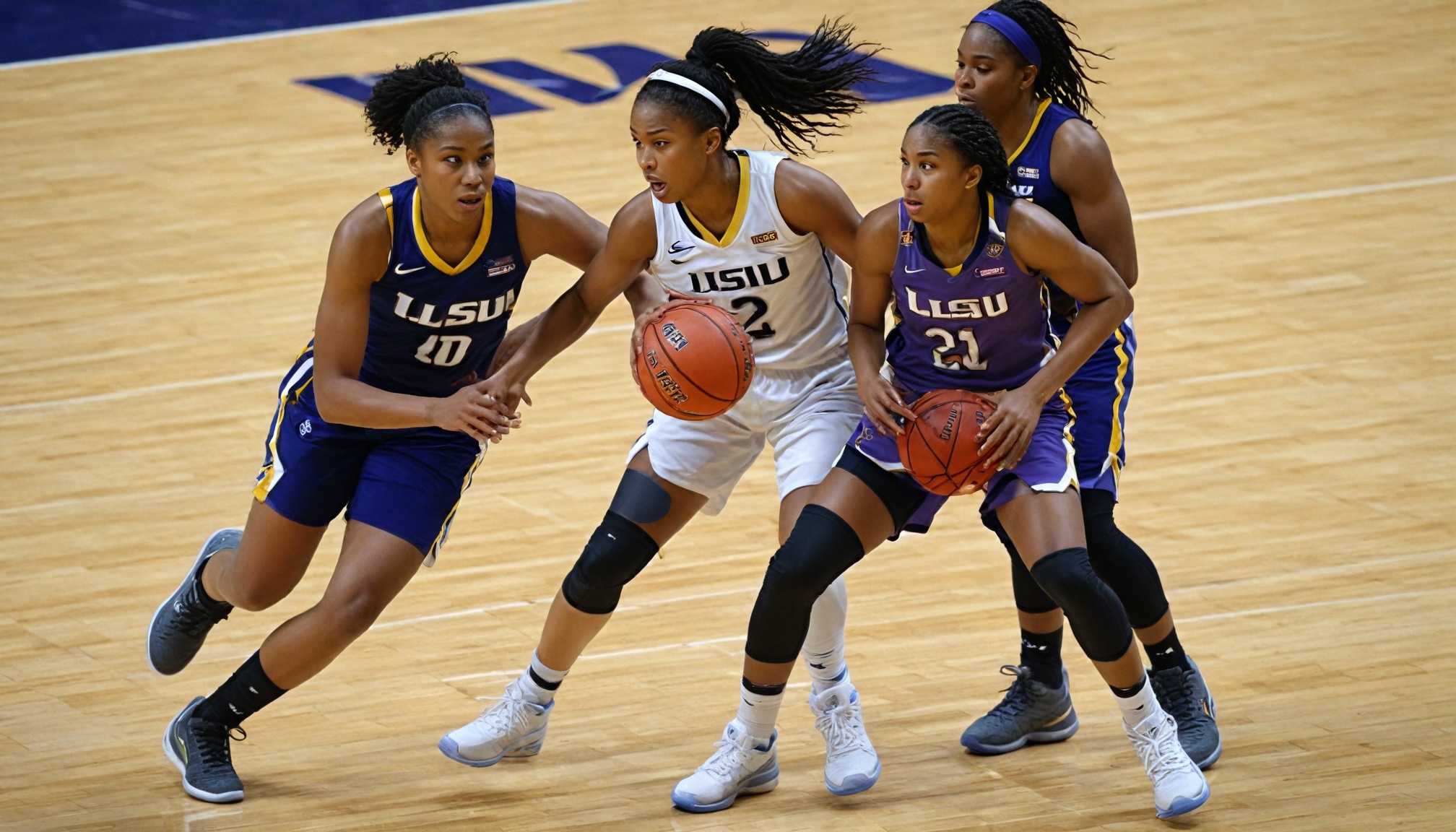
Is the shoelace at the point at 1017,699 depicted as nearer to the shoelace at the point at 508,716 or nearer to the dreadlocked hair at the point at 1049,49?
the shoelace at the point at 508,716

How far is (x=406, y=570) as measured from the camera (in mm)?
4180

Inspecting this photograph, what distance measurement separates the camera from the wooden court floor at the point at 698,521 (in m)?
4.24

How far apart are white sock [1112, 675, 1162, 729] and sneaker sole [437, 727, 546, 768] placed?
1.44 metres

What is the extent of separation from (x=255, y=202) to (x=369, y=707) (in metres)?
5.35

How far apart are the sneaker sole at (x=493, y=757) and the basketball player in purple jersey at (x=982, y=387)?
67cm

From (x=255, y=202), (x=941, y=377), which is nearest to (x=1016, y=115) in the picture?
(x=941, y=377)

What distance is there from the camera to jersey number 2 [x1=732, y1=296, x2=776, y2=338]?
4.21 m

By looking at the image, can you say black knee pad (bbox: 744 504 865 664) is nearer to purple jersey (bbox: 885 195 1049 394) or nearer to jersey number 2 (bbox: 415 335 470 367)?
purple jersey (bbox: 885 195 1049 394)

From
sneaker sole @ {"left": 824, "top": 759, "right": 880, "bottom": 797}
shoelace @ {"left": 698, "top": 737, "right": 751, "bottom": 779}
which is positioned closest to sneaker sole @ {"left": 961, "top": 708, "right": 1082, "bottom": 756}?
sneaker sole @ {"left": 824, "top": 759, "right": 880, "bottom": 797}

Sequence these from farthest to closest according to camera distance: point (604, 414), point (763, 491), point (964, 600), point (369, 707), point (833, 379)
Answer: point (604, 414) < point (763, 491) < point (964, 600) < point (369, 707) < point (833, 379)

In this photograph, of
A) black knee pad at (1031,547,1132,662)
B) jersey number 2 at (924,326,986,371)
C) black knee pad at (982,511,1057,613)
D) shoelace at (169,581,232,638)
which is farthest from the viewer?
shoelace at (169,581,232,638)

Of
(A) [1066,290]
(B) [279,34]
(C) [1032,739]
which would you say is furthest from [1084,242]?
(B) [279,34]

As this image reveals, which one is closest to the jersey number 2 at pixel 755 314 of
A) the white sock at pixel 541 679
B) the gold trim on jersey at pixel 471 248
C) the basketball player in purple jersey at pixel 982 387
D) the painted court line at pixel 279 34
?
the basketball player in purple jersey at pixel 982 387

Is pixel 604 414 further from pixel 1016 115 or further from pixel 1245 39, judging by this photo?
pixel 1245 39
